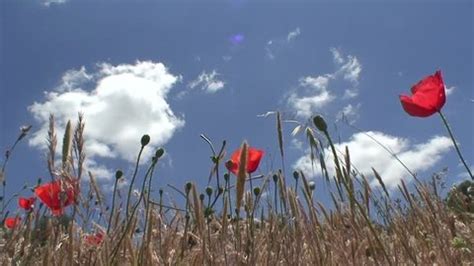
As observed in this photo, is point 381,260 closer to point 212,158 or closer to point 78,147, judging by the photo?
point 212,158

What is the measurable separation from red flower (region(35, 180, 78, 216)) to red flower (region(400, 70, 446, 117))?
145cm

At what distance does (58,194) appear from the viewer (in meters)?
1.90

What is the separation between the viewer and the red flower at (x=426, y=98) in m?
2.31

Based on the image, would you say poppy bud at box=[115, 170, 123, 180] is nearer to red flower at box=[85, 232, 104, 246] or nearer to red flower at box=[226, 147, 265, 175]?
red flower at box=[85, 232, 104, 246]

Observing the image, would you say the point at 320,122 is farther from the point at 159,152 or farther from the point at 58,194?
the point at 58,194

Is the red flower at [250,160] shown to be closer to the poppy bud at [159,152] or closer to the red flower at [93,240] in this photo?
the poppy bud at [159,152]

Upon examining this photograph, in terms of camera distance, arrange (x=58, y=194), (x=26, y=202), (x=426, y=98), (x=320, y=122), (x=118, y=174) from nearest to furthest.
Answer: (x=320, y=122) → (x=58, y=194) → (x=118, y=174) → (x=426, y=98) → (x=26, y=202)

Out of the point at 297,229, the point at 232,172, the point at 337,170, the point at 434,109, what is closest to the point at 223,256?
the point at 297,229

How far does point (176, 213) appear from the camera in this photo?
2.28 meters

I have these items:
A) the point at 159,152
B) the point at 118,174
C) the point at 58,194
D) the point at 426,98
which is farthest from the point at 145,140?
the point at 426,98

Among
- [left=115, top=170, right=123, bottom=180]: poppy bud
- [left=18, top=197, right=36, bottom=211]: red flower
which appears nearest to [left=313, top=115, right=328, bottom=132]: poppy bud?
[left=115, top=170, right=123, bottom=180]: poppy bud

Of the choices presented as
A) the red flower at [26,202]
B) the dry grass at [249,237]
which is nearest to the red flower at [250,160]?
the dry grass at [249,237]

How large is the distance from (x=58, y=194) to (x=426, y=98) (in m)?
1.49

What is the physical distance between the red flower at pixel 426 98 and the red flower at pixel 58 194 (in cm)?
145
